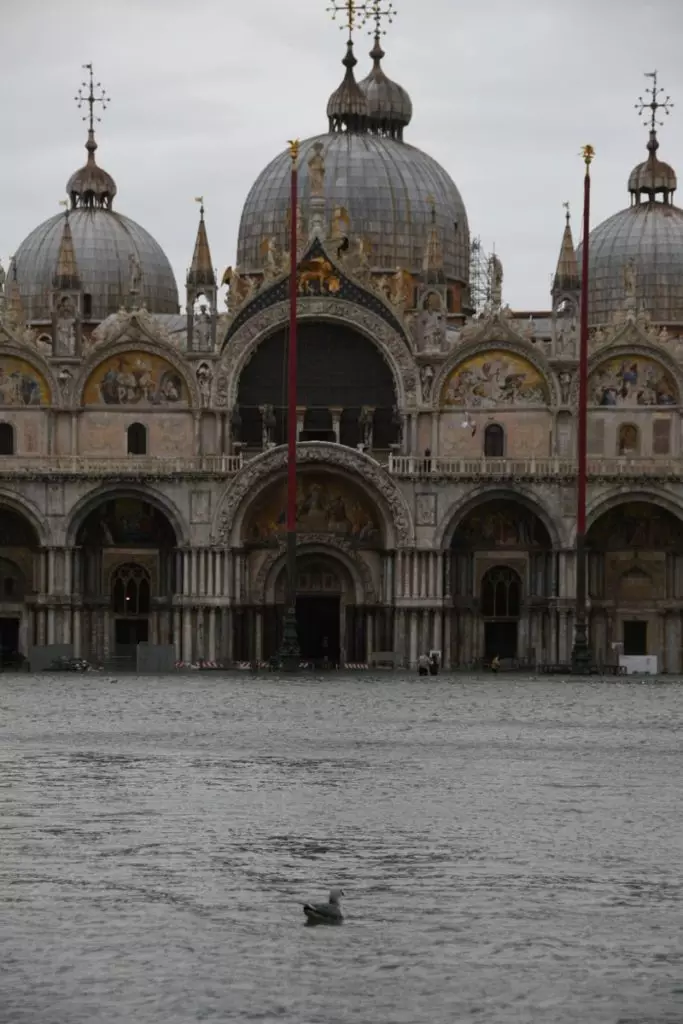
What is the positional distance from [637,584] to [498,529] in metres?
5.11

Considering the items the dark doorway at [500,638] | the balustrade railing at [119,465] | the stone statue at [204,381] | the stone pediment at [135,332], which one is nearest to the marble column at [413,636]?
the dark doorway at [500,638]

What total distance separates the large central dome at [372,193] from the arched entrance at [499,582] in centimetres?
1300

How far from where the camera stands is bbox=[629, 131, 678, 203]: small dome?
10550cm

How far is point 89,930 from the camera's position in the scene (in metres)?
28.2

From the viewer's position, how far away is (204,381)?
90.1m

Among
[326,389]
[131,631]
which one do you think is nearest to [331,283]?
[326,389]

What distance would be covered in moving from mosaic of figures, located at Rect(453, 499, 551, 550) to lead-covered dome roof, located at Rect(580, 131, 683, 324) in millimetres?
15459

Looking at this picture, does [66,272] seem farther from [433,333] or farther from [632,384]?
[632,384]

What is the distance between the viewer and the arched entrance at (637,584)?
3519 inches

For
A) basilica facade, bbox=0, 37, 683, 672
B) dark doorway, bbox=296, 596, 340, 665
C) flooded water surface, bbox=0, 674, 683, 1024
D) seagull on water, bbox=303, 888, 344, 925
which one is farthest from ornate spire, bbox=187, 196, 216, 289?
seagull on water, bbox=303, 888, 344, 925

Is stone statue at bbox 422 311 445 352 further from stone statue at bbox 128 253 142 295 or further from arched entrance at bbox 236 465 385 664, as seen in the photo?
stone statue at bbox 128 253 142 295

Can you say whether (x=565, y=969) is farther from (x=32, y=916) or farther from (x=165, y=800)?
(x=165, y=800)

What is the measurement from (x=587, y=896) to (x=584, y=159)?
2150 inches

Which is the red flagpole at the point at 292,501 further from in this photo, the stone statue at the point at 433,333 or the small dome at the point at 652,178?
the small dome at the point at 652,178
